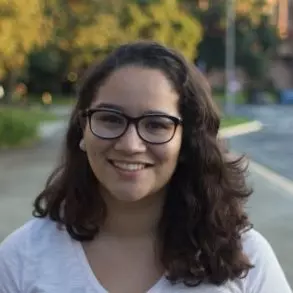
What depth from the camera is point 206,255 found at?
1857 millimetres

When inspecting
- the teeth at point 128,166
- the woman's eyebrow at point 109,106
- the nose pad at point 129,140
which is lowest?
the teeth at point 128,166

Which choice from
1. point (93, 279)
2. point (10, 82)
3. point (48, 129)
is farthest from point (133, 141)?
point (10, 82)

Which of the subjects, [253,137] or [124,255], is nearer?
[124,255]

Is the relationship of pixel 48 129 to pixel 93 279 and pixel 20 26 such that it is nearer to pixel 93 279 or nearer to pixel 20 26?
pixel 20 26

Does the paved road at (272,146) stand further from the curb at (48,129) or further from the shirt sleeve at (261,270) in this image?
the shirt sleeve at (261,270)

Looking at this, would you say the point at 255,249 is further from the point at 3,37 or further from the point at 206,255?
the point at 3,37

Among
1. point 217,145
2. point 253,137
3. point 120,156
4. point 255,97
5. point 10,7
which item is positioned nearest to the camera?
point 120,156

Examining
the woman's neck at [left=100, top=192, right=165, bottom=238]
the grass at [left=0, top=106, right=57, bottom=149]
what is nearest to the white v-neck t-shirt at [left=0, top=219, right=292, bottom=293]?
the woman's neck at [left=100, top=192, right=165, bottom=238]

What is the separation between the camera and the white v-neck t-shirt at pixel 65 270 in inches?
71.3

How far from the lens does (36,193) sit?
12.0 meters

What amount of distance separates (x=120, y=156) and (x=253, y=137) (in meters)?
22.9

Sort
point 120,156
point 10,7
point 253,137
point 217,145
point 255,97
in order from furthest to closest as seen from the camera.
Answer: point 255,97
point 253,137
point 10,7
point 217,145
point 120,156

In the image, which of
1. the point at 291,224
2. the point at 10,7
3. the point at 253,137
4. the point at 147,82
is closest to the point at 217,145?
the point at 147,82

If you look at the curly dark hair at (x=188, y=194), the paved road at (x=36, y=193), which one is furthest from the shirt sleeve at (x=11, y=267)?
the paved road at (x=36, y=193)
